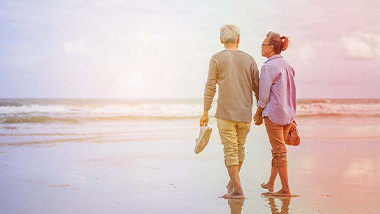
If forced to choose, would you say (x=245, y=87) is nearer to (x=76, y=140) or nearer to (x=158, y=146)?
(x=158, y=146)

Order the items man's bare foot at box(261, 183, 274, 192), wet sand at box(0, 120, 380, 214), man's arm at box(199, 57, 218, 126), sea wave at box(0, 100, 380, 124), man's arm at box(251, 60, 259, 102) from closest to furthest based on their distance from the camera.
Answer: wet sand at box(0, 120, 380, 214)
man's arm at box(199, 57, 218, 126)
man's arm at box(251, 60, 259, 102)
man's bare foot at box(261, 183, 274, 192)
sea wave at box(0, 100, 380, 124)

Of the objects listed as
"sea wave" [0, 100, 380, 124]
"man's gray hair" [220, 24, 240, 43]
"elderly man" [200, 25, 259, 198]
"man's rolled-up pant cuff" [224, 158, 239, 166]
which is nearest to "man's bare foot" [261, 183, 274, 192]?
"elderly man" [200, 25, 259, 198]

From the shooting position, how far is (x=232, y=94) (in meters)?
4.96

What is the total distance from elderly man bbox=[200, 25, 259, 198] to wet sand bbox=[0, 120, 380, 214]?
0.42 metres

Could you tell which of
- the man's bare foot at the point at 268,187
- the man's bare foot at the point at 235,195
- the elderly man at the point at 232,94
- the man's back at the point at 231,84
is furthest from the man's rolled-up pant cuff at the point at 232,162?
the man's bare foot at the point at 268,187

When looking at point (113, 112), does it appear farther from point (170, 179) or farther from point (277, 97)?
point (277, 97)

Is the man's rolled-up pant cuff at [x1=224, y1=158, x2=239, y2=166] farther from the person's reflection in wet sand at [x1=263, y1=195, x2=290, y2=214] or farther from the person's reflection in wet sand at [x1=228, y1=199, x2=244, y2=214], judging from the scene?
the person's reflection in wet sand at [x1=263, y1=195, x2=290, y2=214]

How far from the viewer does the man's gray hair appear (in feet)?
16.6

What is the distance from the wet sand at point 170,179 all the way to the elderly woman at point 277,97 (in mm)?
452

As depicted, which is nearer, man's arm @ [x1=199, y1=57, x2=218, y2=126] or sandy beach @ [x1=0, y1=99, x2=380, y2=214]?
sandy beach @ [x1=0, y1=99, x2=380, y2=214]

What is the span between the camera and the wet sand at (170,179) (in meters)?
4.71

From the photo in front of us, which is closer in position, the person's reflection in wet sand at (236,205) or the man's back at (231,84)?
the person's reflection in wet sand at (236,205)

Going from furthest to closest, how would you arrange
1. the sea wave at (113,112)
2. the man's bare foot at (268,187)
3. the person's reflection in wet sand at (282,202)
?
the sea wave at (113,112) < the man's bare foot at (268,187) < the person's reflection in wet sand at (282,202)

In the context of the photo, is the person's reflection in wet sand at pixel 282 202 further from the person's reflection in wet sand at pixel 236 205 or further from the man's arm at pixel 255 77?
the man's arm at pixel 255 77
